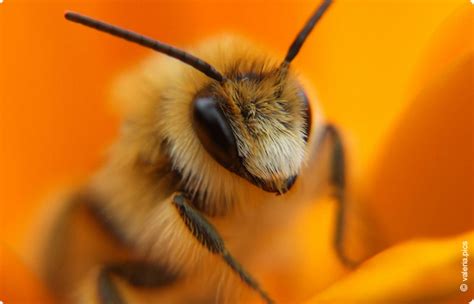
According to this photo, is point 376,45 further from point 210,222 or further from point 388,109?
point 210,222

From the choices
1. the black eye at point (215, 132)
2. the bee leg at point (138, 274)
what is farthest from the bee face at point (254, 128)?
the bee leg at point (138, 274)

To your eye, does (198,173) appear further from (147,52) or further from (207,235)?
(147,52)

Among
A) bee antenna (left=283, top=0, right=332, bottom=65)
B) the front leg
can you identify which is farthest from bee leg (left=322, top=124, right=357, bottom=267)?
bee antenna (left=283, top=0, right=332, bottom=65)

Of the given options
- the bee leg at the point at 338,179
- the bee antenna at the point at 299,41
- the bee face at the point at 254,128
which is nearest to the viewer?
the bee face at the point at 254,128

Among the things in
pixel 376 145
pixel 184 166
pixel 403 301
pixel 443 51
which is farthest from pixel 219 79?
pixel 376 145

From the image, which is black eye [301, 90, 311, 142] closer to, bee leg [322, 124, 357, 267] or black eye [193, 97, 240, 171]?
black eye [193, 97, 240, 171]

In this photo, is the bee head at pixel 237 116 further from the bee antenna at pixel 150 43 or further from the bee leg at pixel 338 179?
the bee leg at pixel 338 179
